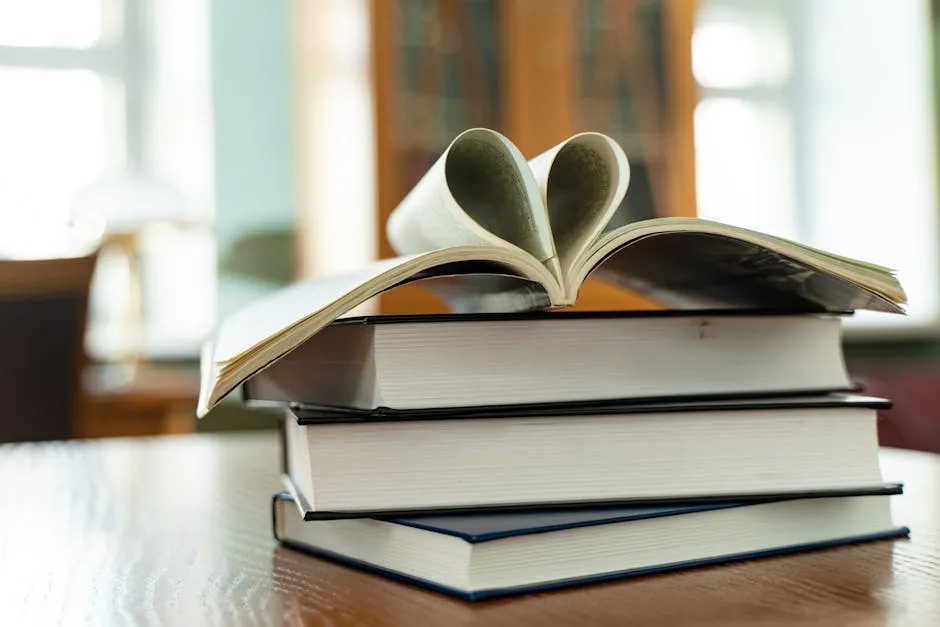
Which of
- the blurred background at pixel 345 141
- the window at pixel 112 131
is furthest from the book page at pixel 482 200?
the window at pixel 112 131

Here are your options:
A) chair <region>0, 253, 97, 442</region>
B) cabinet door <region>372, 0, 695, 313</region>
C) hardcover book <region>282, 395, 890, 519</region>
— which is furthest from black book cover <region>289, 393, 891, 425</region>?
cabinet door <region>372, 0, 695, 313</region>

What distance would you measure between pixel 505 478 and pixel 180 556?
15 centimetres

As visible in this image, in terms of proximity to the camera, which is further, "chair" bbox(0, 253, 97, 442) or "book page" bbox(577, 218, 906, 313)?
"chair" bbox(0, 253, 97, 442)

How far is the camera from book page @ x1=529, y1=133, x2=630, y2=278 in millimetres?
388

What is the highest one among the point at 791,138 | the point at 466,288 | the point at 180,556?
the point at 791,138

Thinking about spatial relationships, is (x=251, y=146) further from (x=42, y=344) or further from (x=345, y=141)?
(x=42, y=344)

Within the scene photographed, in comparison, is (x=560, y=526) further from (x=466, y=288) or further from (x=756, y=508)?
(x=466, y=288)

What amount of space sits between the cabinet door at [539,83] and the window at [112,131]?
0.74 meters

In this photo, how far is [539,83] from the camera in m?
2.42

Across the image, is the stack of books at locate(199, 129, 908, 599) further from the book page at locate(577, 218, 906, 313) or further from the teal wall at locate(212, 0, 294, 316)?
the teal wall at locate(212, 0, 294, 316)

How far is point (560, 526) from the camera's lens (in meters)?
0.36

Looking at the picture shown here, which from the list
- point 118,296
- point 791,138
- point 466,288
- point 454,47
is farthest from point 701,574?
point 791,138

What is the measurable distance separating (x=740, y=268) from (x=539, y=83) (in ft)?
6.72

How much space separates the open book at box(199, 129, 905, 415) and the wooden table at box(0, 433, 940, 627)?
7cm
